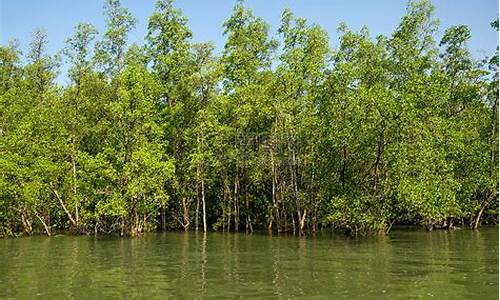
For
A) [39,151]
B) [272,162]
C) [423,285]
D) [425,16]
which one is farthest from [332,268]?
[425,16]

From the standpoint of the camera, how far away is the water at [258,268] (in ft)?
54.9

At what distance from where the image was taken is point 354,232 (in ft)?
119

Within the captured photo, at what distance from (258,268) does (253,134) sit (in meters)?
20.0

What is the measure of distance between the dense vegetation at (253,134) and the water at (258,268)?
4.82m

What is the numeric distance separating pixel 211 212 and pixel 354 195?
1798 cm

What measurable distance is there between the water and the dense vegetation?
482cm

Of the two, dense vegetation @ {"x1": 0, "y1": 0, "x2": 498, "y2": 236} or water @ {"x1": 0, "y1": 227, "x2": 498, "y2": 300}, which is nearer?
water @ {"x1": 0, "y1": 227, "x2": 498, "y2": 300}

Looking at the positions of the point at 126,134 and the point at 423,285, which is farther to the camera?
the point at 126,134

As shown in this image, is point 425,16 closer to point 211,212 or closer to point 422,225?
point 422,225

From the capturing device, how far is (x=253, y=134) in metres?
41.1

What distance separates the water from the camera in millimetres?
16734

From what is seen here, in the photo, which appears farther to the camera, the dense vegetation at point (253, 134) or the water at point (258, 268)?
the dense vegetation at point (253, 134)

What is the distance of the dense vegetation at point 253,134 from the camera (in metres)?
34.9

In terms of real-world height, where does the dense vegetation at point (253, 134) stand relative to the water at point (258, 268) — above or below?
above
